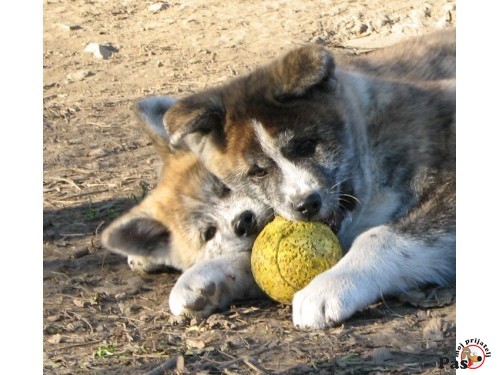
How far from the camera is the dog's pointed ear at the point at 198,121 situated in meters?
5.28

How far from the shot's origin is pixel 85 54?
10.0m

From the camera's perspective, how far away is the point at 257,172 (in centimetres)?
535

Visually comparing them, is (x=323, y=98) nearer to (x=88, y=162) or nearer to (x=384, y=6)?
(x=88, y=162)

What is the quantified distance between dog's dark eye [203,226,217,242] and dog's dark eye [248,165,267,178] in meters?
0.48

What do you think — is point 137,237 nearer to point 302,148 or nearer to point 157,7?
point 302,148

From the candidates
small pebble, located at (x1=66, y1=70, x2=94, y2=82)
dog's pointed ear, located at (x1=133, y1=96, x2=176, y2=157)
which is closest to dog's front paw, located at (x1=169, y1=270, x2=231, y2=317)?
dog's pointed ear, located at (x1=133, y1=96, x2=176, y2=157)

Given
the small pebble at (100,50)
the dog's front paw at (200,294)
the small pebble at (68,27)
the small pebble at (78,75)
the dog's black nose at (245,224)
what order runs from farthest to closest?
the small pebble at (68,27), the small pebble at (100,50), the small pebble at (78,75), the dog's black nose at (245,224), the dog's front paw at (200,294)

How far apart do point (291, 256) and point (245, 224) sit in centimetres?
56

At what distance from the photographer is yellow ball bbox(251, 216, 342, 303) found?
16.6ft

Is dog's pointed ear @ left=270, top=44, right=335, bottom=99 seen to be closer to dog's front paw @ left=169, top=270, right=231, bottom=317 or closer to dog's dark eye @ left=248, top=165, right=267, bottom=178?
dog's dark eye @ left=248, top=165, right=267, bottom=178

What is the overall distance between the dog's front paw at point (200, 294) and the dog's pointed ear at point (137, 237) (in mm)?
617

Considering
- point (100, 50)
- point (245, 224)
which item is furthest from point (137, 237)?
point (100, 50)

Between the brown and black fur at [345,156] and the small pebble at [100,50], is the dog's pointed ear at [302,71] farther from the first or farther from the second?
the small pebble at [100,50]

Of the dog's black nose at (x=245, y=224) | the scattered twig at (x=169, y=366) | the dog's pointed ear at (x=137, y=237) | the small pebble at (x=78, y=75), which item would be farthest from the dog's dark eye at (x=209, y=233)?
the small pebble at (x=78, y=75)
